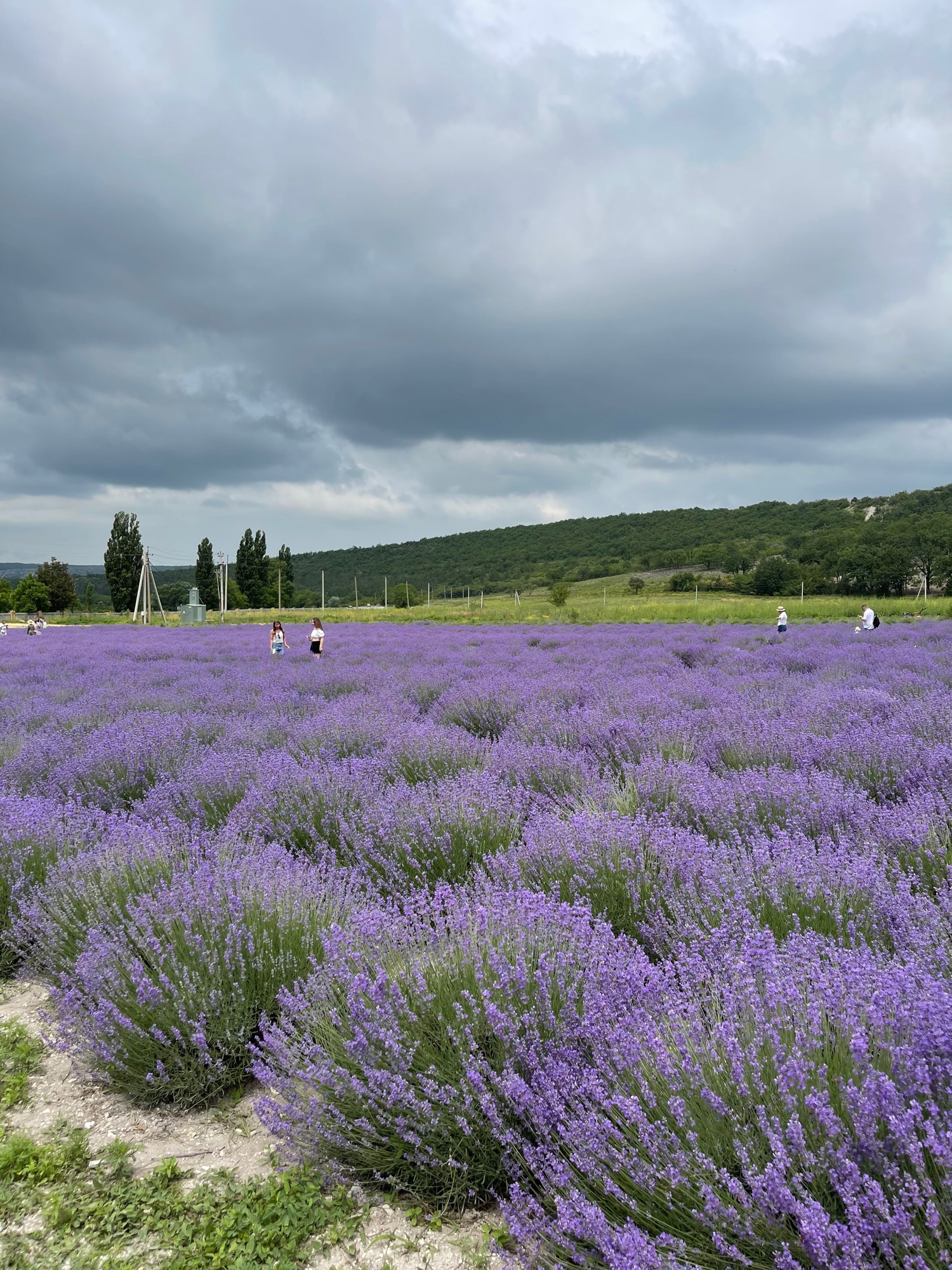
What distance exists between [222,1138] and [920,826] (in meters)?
2.82

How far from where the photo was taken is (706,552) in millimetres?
79438

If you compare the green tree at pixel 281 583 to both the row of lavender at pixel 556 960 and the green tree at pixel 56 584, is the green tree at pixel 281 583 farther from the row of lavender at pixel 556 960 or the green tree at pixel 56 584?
the row of lavender at pixel 556 960

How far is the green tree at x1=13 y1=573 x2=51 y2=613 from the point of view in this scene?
78.6m

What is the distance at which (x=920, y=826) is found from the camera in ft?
9.89

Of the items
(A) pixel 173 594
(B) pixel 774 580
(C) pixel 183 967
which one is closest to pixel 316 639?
(C) pixel 183 967

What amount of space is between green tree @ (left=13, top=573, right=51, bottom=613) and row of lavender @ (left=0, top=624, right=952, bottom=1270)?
280 ft

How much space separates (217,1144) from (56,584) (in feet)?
312

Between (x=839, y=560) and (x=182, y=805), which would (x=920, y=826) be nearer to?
(x=182, y=805)

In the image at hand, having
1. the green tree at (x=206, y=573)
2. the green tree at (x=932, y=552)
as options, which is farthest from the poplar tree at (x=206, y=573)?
the green tree at (x=932, y=552)

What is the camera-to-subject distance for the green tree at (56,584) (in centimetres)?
8325

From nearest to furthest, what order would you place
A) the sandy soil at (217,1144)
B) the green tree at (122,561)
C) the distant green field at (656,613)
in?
the sandy soil at (217,1144), the distant green field at (656,613), the green tree at (122,561)

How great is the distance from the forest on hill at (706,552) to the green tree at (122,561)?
29499mm

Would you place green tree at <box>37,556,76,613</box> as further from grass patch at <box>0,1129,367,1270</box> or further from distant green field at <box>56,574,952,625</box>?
grass patch at <box>0,1129,367,1270</box>

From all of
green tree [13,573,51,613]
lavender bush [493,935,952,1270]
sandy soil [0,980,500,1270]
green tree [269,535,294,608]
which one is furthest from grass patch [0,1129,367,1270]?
green tree [13,573,51,613]
